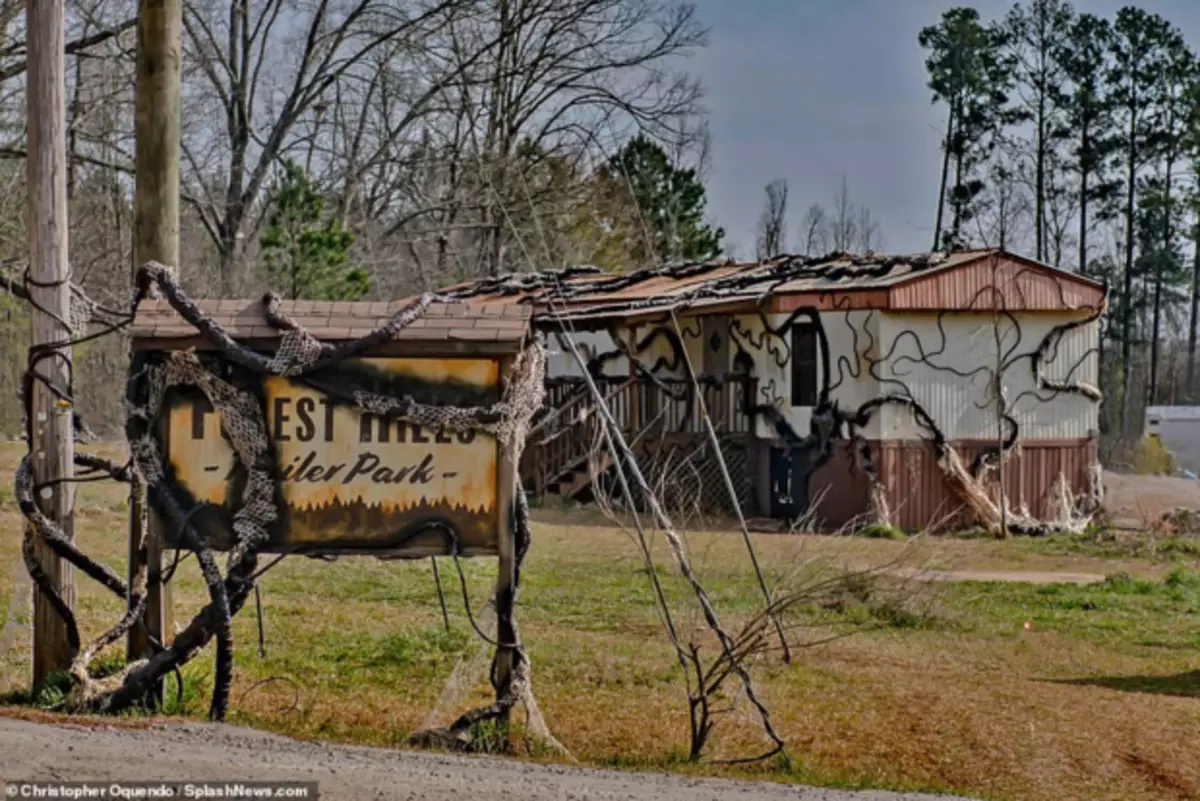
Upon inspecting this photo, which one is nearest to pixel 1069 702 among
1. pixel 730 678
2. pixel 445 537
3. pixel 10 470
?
pixel 730 678

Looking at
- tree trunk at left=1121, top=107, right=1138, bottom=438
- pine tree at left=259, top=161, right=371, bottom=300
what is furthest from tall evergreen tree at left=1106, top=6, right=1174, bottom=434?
pine tree at left=259, top=161, right=371, bottom=300

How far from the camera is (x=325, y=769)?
7.18m

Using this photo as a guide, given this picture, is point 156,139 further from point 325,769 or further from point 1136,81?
point 1136,81

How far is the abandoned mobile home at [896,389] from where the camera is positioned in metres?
24.0

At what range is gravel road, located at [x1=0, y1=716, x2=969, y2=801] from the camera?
675cm

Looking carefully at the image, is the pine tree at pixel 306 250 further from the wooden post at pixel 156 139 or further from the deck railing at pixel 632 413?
the wooden post at pixel 156 139

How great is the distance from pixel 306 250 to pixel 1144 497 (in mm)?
16906

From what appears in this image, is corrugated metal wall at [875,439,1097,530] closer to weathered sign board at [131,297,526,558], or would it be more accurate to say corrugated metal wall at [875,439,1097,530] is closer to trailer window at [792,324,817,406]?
trailer window at [792,324,817,406]

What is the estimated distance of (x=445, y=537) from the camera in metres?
8.72

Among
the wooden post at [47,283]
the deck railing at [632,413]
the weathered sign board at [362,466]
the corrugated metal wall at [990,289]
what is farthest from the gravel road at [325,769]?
the deck railing at [632,413]

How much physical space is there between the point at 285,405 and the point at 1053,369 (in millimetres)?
18546

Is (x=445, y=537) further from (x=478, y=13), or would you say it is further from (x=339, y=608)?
(x=478, y=13)

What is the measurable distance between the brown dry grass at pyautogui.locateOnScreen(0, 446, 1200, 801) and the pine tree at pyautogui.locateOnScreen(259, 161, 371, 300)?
15.7m

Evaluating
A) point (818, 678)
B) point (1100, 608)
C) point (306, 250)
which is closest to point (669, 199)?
point (306, 250)
